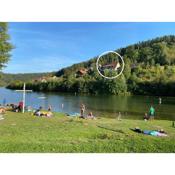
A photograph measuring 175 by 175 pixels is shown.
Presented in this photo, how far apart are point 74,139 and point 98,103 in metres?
14.7

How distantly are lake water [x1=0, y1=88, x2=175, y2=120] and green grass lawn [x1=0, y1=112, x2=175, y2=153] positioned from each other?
6.64 feet

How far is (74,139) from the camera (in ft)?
33.3

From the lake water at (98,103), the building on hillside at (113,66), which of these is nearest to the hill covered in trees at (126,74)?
the building on hillside at (113,66)

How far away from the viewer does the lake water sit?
17.9 meters

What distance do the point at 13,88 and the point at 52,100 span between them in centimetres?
754

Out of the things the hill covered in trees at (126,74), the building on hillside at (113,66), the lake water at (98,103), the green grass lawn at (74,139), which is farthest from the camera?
the lake water at (98,103)

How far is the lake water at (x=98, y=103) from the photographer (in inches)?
704

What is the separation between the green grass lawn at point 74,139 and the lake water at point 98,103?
202 cm

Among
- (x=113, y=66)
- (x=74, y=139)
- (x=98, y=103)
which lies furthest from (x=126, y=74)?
(x=98, y=103)

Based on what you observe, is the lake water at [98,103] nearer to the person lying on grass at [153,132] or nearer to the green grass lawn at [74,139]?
the green grass lawn at [74,139]

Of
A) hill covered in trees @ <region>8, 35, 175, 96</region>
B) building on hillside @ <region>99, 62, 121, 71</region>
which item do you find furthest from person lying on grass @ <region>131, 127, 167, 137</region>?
building on hillside @ <region>99, 62, 121, 71</region>
